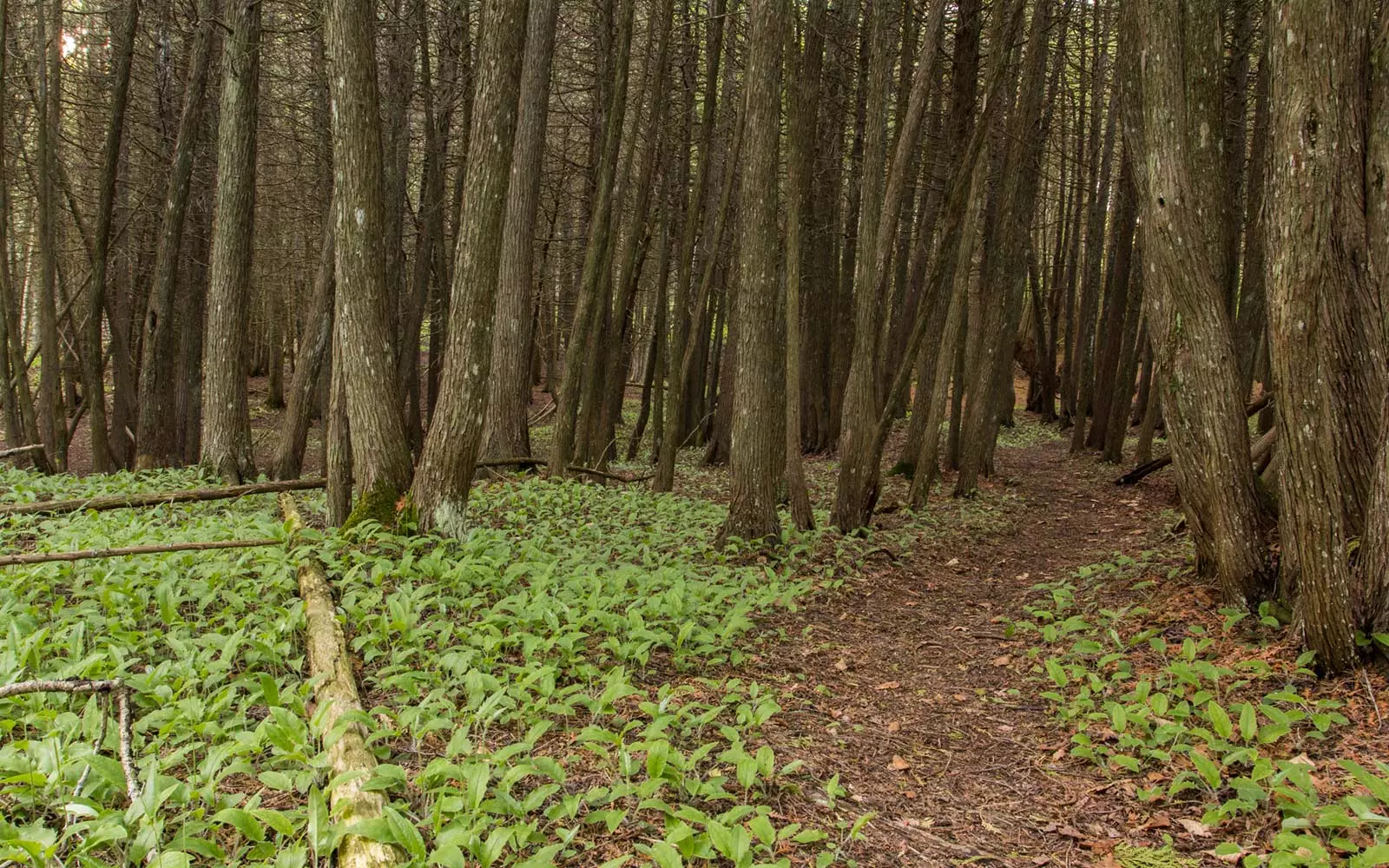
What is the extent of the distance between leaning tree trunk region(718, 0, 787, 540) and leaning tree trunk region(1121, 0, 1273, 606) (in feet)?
9.55

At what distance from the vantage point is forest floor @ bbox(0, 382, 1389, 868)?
124 inches

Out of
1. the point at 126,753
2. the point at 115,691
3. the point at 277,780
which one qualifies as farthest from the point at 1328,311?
the point at 115,691

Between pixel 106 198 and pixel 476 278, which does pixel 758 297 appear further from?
pixel 106 198

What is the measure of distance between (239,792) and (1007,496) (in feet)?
34.7

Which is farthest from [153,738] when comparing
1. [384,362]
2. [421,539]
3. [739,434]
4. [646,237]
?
[646,237]

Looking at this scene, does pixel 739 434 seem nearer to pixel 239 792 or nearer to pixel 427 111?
pixel 239 792

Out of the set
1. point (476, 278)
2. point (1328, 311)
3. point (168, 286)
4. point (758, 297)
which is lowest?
point (1328, 311)

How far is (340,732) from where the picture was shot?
293cm

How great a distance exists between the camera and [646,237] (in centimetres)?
1397

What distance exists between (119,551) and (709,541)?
4651 millimetres

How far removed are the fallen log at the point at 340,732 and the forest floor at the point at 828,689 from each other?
0.11 m

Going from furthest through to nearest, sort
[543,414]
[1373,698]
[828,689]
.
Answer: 1. [543,414]
2. [828,689]
3. [1373,698]

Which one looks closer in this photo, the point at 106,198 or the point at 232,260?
the point at 232,260

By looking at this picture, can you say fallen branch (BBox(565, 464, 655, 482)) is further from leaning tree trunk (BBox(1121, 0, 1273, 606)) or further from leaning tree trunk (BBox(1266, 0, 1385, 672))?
leaning tree trunk (BBox(1266, 0, 1385, 672))
